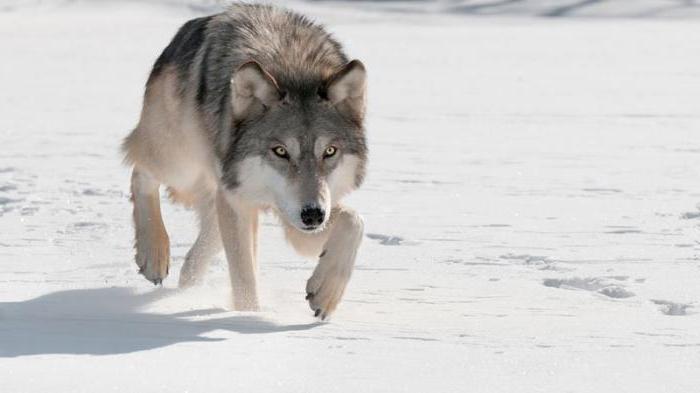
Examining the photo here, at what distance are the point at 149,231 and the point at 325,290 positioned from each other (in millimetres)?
1406

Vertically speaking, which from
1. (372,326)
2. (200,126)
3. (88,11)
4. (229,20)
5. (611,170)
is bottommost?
(88,11)

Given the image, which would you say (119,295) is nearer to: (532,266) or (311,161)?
(311,161)

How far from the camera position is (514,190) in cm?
808

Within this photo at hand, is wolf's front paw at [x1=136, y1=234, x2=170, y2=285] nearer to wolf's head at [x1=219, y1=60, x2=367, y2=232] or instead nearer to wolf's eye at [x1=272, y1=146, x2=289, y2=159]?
wolf's head at [x1=219, y1=60, x2=367, y2=232]

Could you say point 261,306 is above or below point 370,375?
below

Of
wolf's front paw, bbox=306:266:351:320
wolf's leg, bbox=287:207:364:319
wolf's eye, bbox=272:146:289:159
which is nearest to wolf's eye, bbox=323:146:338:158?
wolf's eye, bbox=272:146:289:159

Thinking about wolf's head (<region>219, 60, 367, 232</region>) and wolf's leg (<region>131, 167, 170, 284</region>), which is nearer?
wolf's head (<region>219, 60, 367, 232</region>)

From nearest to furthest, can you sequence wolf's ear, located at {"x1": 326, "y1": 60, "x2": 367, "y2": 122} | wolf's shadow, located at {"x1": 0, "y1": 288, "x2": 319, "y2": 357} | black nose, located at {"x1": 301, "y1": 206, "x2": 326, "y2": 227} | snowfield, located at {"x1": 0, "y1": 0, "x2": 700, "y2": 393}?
snowfield, located at {"x1": 0, "y1": 0, "x2": 700, "y2": 393}, wolf's shadow, located at {"x1": 0, "y1": 288, "x2": 319, "y2": 357}, black nose, located at {"x1": 301, "y1": 206, "x2": 326, "y2": 227}, wolf's ear, located at {"x1": 326, "y1": 60, "x2": 367, "y2": 122}

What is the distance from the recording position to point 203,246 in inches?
232

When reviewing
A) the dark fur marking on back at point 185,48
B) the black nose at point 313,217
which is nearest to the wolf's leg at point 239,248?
the black nose at point 313,217

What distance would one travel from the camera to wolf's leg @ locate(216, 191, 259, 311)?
504 cm

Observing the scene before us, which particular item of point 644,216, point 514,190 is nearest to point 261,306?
point 644,216

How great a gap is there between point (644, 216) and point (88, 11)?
793 inches

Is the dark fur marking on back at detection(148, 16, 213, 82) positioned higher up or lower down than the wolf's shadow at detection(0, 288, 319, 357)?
higher up
